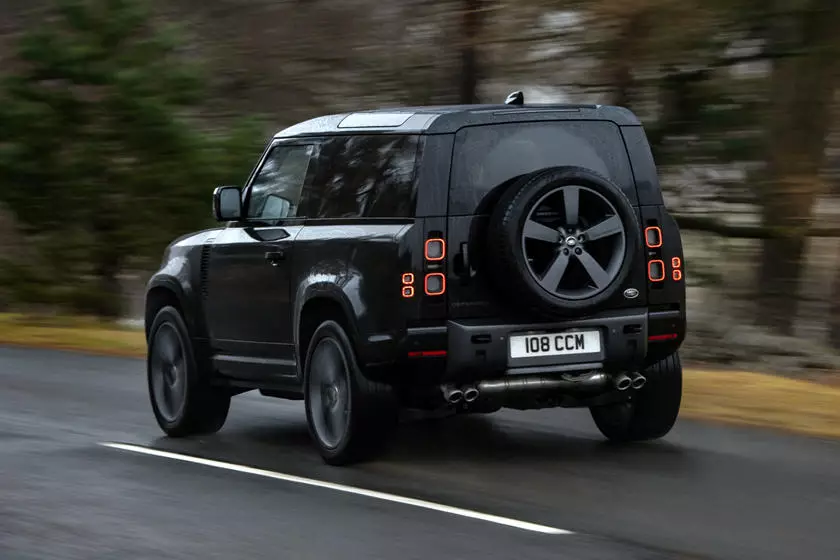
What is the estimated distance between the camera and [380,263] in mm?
8430

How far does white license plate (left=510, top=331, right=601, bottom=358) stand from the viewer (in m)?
8.49

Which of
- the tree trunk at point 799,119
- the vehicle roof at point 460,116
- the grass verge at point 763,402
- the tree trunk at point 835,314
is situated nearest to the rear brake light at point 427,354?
the vehicle roof at point 460,116

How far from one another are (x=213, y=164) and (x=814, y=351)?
31.5 ft

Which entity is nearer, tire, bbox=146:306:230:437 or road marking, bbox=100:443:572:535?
road marking, bbox=100:443:572:535

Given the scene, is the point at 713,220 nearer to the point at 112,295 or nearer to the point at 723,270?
the point at 723,270

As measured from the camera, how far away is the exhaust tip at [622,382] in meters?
8.74

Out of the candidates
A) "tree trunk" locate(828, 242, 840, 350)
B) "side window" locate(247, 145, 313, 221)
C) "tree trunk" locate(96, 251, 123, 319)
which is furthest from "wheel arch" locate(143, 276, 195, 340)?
"tree trunk" locate(96, 251, 123, 319)

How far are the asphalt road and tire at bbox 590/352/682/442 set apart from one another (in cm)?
18

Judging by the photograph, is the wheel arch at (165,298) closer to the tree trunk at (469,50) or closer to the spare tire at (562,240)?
the spare tire at (562,240)

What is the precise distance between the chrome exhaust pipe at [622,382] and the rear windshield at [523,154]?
1007 millimetres

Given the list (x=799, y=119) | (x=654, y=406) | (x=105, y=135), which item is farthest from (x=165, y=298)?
(x=105, y=135)

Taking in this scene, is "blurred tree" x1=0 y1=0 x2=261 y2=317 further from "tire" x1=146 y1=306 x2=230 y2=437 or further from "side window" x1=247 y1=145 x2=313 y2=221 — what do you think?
"side window" x1=247 y1=145 x2=313 y2=221

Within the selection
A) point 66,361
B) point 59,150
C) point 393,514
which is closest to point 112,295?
point 59,150

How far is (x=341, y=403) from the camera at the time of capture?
8.79 m
